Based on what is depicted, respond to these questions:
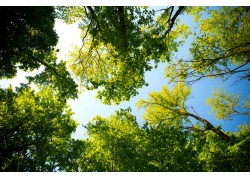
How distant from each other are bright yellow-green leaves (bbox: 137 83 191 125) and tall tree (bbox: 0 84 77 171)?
7.39 metres

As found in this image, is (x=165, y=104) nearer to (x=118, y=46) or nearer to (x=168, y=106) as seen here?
(x=168, y=106)

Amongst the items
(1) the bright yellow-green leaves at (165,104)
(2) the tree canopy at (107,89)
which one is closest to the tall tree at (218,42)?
(2) the tree canopy at (107,89)

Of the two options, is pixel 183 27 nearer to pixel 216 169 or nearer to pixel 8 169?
pixel 216 169

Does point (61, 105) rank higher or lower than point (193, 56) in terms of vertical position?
lower

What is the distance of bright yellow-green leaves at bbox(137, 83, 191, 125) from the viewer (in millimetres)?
12961

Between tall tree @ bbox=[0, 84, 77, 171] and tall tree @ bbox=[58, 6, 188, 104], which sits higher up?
tall tree @ bbox=[58, 6, 188, 104]

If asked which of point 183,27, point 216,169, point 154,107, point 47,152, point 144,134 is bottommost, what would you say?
point 216,169

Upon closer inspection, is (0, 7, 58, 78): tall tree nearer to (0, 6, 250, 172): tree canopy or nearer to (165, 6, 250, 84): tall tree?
(0, 6, 250, 172): tree canopy

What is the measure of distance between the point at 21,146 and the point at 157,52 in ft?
21.8

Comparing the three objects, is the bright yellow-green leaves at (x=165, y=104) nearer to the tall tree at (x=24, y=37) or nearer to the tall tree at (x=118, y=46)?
the tall tree at (x=118, y=46)

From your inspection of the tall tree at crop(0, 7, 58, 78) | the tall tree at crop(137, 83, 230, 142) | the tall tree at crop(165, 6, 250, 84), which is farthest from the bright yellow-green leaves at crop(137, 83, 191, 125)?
the tall tree at crop(0, 7, 58, 78)

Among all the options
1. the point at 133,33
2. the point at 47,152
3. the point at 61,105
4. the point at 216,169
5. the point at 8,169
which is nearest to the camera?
the point at 8,169

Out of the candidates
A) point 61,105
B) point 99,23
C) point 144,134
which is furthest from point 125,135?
point 99,23

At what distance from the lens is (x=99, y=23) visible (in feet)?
23.3
